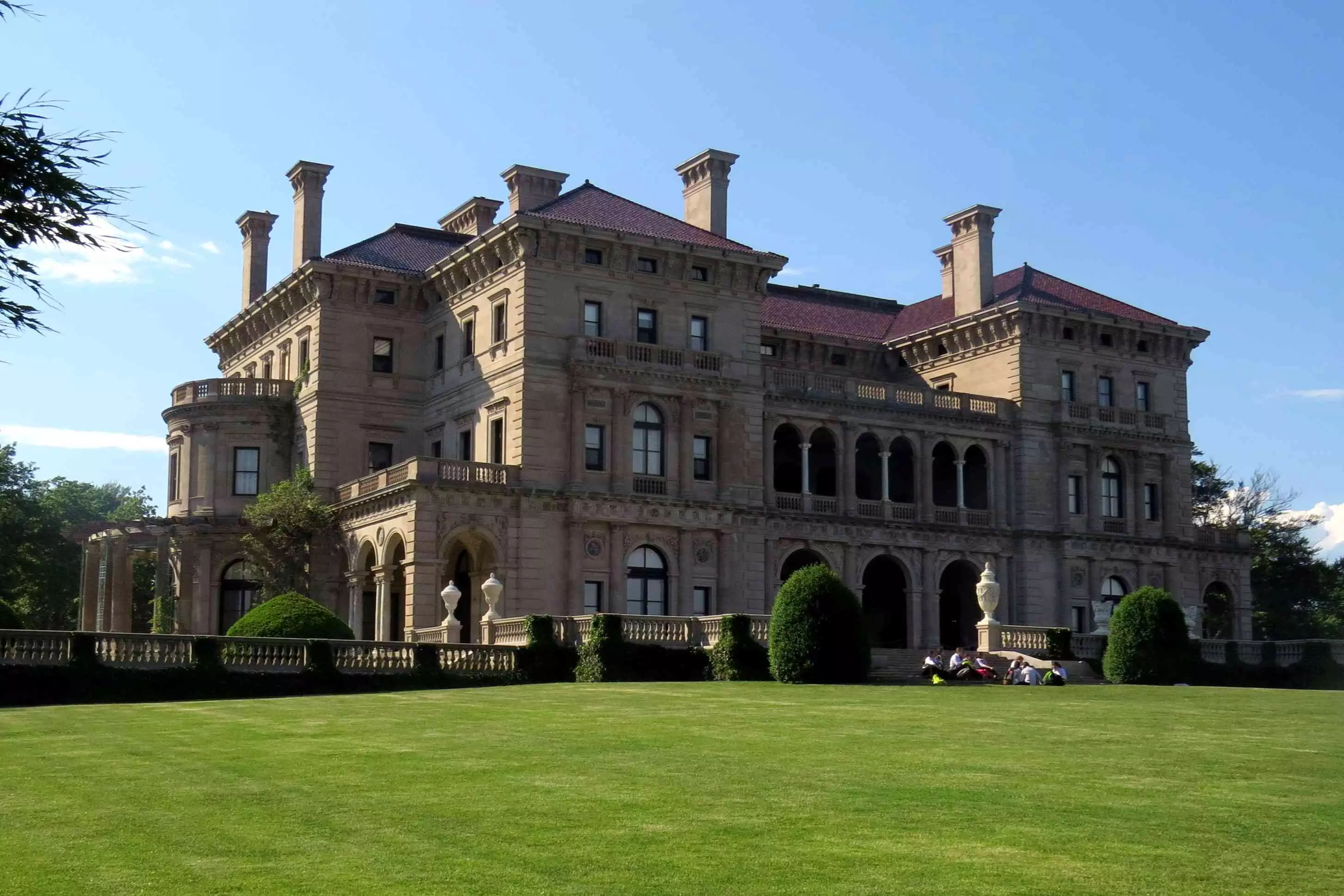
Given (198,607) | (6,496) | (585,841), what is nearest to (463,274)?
(198,607)

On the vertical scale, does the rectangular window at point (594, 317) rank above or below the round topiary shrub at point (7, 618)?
above

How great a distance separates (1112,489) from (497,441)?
26563mm

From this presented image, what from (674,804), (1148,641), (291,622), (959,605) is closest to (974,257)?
(959,605)

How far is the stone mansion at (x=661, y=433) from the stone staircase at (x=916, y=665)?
1103 centimetres

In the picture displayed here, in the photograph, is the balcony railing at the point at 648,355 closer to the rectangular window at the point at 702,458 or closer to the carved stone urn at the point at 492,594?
the rectangular window at the point at 702,458

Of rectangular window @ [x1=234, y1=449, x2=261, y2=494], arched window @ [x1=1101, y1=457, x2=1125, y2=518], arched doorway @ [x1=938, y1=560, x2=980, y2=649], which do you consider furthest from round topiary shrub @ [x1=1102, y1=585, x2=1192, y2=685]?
rectangular window @ [x1=234, y1=449, x2=261, y2=494]

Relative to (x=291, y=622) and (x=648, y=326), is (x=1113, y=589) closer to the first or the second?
(x=648, y=326)

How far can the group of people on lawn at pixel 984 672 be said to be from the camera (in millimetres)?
42969

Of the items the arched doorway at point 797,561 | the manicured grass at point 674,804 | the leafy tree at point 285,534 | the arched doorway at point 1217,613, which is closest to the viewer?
the manicured grass at point 674,804

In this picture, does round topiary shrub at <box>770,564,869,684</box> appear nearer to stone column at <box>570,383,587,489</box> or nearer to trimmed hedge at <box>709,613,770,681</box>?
trimmed hedge at <box>709,613,770,681</box>

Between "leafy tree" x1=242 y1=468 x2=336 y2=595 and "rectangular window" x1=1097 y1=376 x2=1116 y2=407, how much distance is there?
102ft

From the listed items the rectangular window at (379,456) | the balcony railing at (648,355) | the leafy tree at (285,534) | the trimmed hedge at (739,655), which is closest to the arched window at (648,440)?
the balcony railing at (648,355)

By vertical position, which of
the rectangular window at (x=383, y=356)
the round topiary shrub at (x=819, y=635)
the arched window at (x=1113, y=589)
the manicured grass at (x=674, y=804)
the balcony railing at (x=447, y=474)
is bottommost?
the manicured grass at (x=674, y=804)

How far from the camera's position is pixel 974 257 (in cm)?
7031
